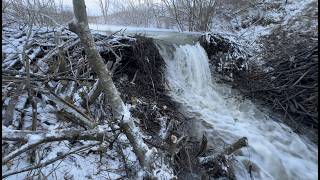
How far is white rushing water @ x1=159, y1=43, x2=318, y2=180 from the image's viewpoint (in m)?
4.42

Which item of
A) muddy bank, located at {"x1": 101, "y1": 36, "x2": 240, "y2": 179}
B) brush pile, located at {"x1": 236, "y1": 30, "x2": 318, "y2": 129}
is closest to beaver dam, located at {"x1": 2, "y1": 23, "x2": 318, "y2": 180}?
muddy bank, located at {"x1": 101, "y1": 36, "x2": 240, "y2": 179}

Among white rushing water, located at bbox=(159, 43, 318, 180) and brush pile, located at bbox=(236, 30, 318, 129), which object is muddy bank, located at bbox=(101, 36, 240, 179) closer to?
white rushing water, located at bbox=(159, 43, 318, 180)

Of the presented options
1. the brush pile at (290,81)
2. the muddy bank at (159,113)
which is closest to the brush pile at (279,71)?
the brush pile at (290,81)

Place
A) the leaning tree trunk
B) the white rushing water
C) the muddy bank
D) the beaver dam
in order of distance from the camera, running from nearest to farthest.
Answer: the leaning tree trunk < the beaver dam < the muddy bank < the white rushing water

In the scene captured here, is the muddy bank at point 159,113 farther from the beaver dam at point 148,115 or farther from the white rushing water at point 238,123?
the white rushing water at point 238,123

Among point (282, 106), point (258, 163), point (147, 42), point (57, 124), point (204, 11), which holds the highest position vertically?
point (204, 11)

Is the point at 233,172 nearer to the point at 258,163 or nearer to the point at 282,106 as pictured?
the point at 258,163

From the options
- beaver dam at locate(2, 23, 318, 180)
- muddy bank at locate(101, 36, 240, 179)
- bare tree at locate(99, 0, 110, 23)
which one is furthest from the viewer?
bare tree at locate(99, 0, 110, 23)

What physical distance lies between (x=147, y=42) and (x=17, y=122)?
366 cm

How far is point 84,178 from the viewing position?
10.5 ft

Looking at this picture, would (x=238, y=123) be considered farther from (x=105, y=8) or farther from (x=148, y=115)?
(x=105, y=8)

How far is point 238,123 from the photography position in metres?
5.75

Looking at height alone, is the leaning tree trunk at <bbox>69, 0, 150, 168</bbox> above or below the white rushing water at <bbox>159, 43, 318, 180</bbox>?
above

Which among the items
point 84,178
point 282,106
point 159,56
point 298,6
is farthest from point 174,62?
point 298,6
